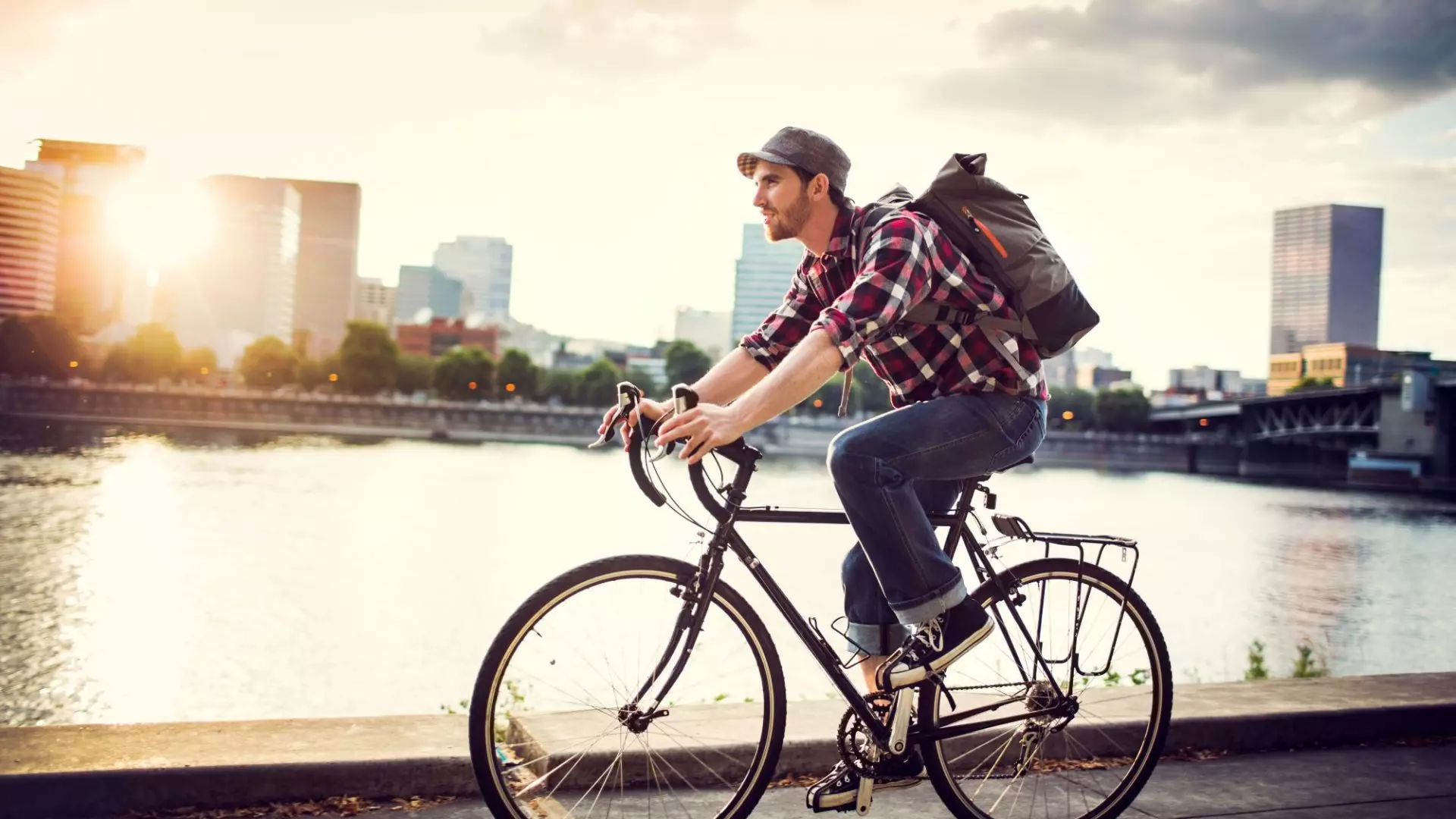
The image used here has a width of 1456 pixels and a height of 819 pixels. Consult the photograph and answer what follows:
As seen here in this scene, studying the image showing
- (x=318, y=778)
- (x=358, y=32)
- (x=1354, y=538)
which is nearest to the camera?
(x=318, y=778)

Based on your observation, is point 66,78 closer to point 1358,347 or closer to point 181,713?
point 181,713

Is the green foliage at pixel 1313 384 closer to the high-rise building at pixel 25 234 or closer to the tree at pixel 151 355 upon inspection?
the tree at pixel 151 355

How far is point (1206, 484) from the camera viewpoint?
A: 251 ft

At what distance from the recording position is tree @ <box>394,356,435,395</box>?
393 feet

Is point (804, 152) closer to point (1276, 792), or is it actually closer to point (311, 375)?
point (1276, 792)

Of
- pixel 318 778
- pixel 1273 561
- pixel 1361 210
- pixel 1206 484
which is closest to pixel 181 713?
pixel 318 778

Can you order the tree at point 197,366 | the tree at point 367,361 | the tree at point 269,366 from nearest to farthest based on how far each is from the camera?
the tree at point 367,361
the tree at point 197,366
the tree at point 269,366

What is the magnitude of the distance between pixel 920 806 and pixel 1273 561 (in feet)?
123

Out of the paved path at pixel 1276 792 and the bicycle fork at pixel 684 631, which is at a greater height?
the bicycle fork at pixel 684 631

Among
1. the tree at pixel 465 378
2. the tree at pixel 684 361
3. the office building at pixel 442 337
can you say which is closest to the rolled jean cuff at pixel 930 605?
the tree at pixel 684 361

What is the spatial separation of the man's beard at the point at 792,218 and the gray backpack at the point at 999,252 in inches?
6.5

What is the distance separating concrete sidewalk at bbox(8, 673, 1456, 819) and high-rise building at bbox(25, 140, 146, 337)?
29.4 meters

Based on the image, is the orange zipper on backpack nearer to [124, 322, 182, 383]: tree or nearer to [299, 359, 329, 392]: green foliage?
[124, 322, 182, 383]: tree

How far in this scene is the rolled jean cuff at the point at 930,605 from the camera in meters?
2.78
